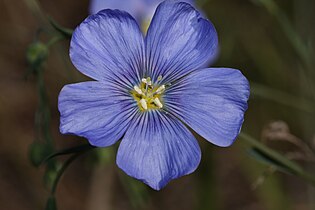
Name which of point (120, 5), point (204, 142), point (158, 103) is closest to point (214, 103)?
point (158, 103)

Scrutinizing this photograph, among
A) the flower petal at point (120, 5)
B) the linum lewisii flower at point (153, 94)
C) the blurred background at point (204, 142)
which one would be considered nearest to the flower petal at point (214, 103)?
the linum lewisii flower at point (153, 94)

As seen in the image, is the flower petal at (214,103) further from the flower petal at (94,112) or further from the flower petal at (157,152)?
the flower petal at (94,112)

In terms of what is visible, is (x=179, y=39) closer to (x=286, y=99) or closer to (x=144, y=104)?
(x=144, y=104)

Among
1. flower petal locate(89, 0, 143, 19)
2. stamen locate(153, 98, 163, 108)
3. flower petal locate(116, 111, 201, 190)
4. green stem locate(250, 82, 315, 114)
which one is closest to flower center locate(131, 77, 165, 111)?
stamen locate(153, 98, 163, 108)

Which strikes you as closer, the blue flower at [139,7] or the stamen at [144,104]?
the stamen at [144,104]

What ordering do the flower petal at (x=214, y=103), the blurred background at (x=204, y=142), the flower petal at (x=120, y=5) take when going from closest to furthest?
the flower petal at (x=214, y=103) → the flower petal at (x=120, y=5) → the blurred background at (x=204, y=142)

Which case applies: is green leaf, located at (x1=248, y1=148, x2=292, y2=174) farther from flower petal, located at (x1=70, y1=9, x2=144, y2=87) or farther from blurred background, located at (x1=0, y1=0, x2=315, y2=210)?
blurred background, located at (x1=0, y1=0, x2=315, y2=210)

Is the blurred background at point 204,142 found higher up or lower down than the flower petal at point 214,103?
lower down
